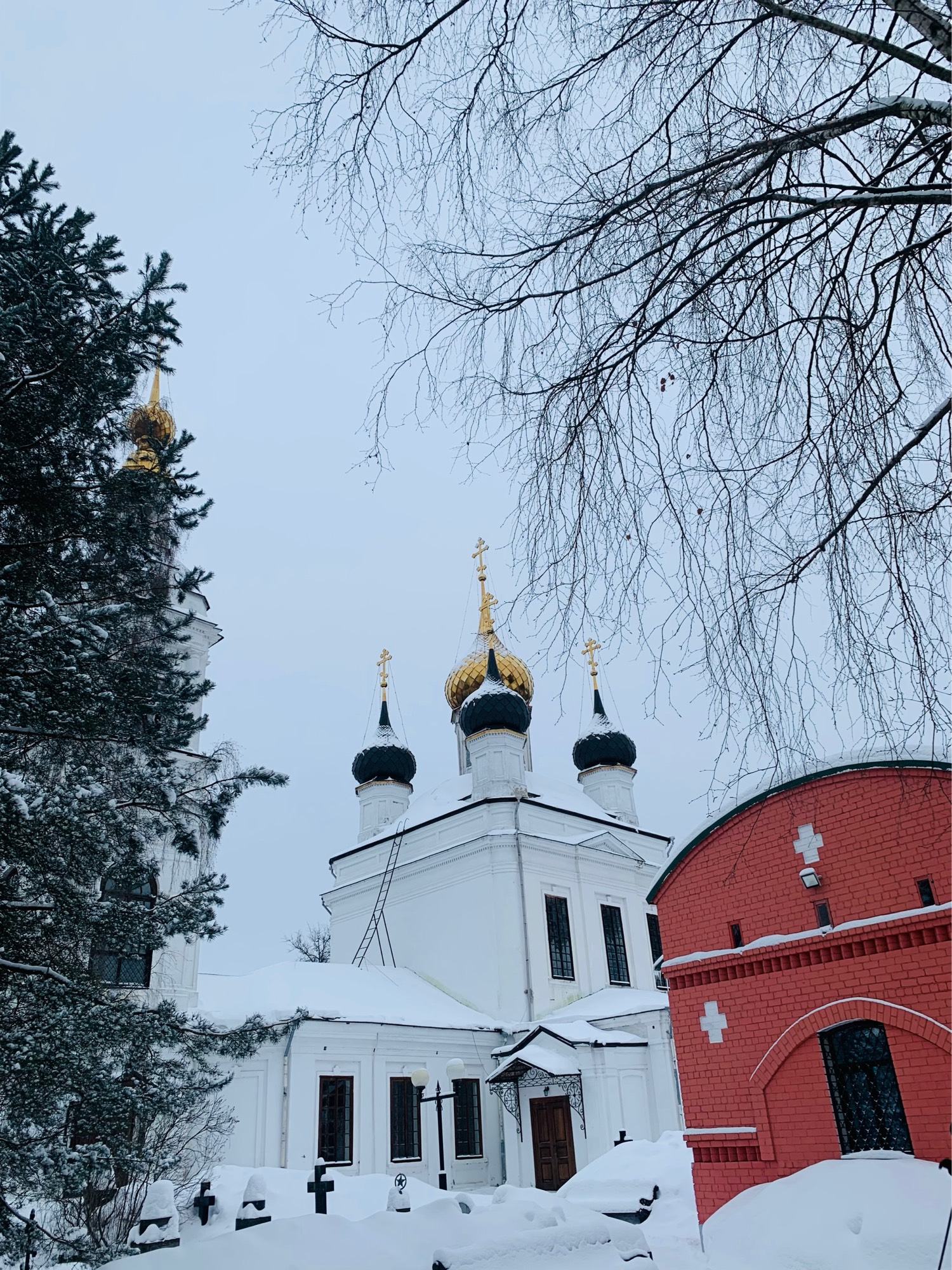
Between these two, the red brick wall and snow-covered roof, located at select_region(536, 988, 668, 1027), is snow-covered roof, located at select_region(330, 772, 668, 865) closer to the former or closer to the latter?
snow-covered roof, located at select_region(536, 988, 668, 1027)

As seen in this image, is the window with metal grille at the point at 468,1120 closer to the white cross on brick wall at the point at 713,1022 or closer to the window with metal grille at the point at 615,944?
the window with metal grille at the point at 615,944

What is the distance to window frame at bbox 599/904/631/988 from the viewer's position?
24.9 metres

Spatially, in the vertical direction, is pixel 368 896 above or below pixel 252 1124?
above

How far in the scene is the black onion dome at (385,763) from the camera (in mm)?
29891

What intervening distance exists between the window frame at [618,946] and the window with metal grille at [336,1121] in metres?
8.52

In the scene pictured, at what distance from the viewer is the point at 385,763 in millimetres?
29906

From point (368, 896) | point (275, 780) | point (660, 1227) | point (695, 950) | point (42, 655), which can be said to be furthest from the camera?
point (368, 896)

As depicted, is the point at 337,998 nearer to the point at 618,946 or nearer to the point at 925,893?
the point at 618,946

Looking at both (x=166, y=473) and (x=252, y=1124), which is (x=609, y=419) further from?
(x=252, y=1124)

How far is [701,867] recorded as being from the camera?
33.1 ft

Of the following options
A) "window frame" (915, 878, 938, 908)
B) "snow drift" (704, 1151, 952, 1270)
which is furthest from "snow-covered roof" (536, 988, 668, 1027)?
"window frame" (915, 878, 938, 908)

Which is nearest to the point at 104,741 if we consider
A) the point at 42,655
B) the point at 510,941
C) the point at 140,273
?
the point at 42,655

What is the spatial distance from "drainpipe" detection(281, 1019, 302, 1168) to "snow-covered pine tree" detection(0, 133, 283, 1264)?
33.5ft

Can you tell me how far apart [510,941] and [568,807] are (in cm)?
525
